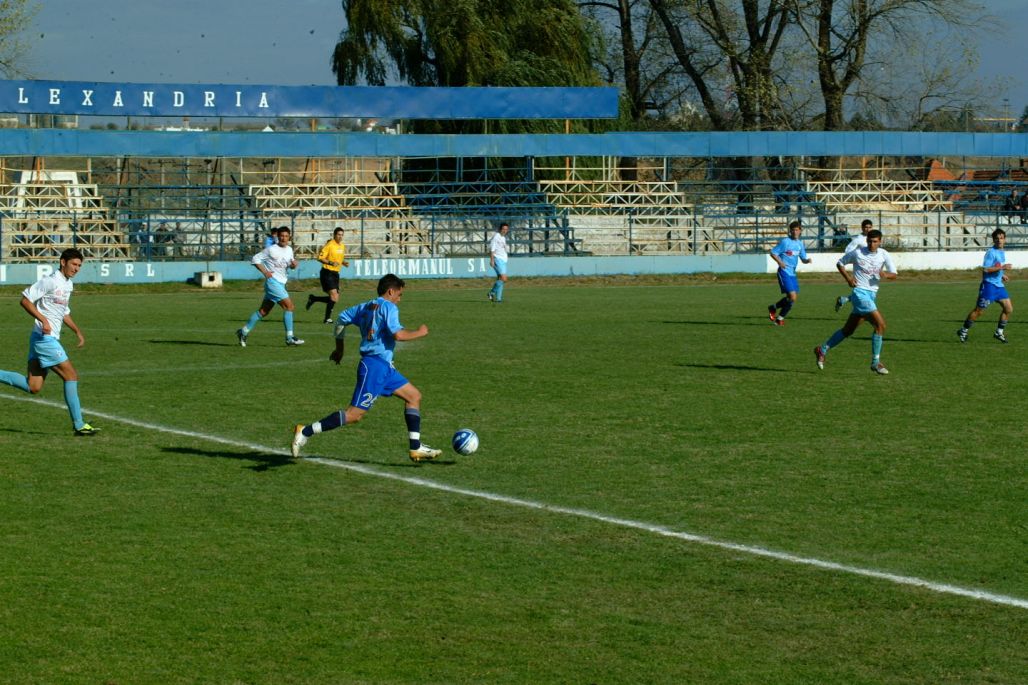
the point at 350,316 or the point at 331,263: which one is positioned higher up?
the point at 331,263

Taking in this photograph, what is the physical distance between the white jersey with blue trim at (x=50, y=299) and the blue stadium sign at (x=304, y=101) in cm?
3783

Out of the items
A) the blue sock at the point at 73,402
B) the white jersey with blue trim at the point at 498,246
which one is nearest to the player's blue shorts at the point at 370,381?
the blue sock at the point at 73,402

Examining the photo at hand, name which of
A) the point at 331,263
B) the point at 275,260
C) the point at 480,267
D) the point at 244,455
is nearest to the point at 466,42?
the point at 480,267

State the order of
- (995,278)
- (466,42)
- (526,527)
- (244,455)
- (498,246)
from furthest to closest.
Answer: (466,42), (498,246), (995,278), (244,455), (526,527)

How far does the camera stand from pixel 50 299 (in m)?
14.5

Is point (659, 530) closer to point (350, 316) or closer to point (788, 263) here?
point (350, 316)

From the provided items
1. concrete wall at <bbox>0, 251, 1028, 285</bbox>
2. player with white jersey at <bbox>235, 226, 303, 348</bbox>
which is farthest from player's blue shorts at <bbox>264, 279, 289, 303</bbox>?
concrete wall at <bbox>0, 251, 1028, 285</bbox>

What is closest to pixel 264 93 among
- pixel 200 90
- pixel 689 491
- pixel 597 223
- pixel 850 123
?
pixel 200 90

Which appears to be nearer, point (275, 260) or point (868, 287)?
point (868, 287)

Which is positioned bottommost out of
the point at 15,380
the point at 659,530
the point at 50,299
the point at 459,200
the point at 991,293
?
the point at 659,530

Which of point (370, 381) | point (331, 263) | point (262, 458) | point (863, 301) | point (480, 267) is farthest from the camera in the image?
point (480, 267)

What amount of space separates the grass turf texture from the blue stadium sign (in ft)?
106

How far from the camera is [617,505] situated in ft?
36.1

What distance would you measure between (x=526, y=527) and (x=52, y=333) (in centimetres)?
657
